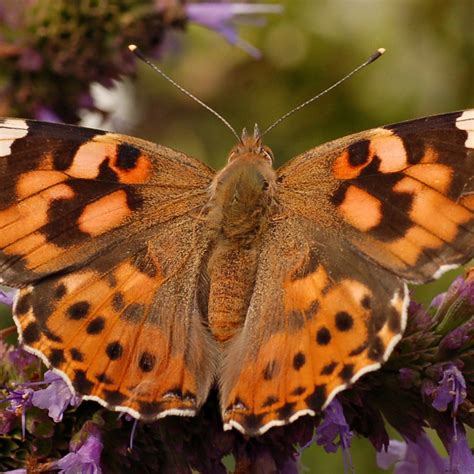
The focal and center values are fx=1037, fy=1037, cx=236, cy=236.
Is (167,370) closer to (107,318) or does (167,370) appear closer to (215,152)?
A: (107,318)

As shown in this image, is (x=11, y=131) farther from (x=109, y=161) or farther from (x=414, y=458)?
(x=414, y=458)

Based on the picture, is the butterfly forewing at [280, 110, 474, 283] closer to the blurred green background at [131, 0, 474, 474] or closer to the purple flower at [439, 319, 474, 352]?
the purple flower at [439, 319, 474, 352]

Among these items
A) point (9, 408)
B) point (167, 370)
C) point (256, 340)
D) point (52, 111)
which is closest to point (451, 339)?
point (256, 340)

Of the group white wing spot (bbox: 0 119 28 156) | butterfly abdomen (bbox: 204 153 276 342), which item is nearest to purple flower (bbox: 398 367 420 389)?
butterfly abdomen (bbox: 204 153 276 342)

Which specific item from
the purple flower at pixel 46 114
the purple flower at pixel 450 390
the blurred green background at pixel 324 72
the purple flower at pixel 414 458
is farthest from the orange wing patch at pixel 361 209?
the blurred green background at pixel 324 72

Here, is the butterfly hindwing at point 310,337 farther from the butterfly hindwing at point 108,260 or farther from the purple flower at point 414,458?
the purple flower at point 414,458

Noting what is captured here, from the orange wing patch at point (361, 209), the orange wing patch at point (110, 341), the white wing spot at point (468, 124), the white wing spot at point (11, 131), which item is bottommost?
the orange wing patch at point (110, 341)
